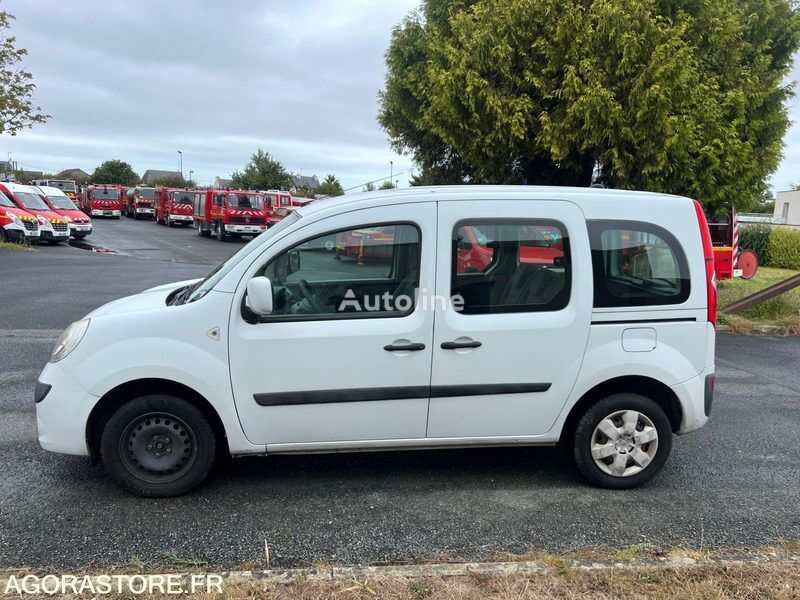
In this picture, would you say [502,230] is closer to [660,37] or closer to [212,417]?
[212,417]

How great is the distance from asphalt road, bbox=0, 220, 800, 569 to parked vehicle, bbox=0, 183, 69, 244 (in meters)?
18.8

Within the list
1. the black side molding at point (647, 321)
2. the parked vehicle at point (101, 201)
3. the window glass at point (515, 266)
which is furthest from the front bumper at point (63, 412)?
the parked vehicle at point (101, 201)

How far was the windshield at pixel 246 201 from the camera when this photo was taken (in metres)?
29.4

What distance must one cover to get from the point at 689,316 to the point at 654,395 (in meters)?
0.55

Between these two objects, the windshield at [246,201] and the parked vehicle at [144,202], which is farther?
the parked vehicle at [144,202]

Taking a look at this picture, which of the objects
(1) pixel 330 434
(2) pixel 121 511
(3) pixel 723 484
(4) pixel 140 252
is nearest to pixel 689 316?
(3) pixel 723 484

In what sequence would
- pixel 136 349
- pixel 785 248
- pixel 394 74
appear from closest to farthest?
1. pixel 136 349
2. pixel 394 74
3. pixel 785 248

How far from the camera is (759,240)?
82.3 ft

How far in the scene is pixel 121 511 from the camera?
11.8 feet

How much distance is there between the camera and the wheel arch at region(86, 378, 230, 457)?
3674mm

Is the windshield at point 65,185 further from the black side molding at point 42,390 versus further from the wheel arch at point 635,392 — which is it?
the wheel arch at point 635,392

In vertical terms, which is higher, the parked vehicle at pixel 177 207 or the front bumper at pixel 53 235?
the parked vehicle at pixel 177 207

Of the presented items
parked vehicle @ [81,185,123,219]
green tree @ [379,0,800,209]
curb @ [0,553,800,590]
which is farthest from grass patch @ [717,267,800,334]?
parked vehicle @ [81,185,123,219]

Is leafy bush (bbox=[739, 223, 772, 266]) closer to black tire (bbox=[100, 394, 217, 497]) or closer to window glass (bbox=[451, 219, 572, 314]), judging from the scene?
window glass (bbox=[451, 219, 572, 314])
